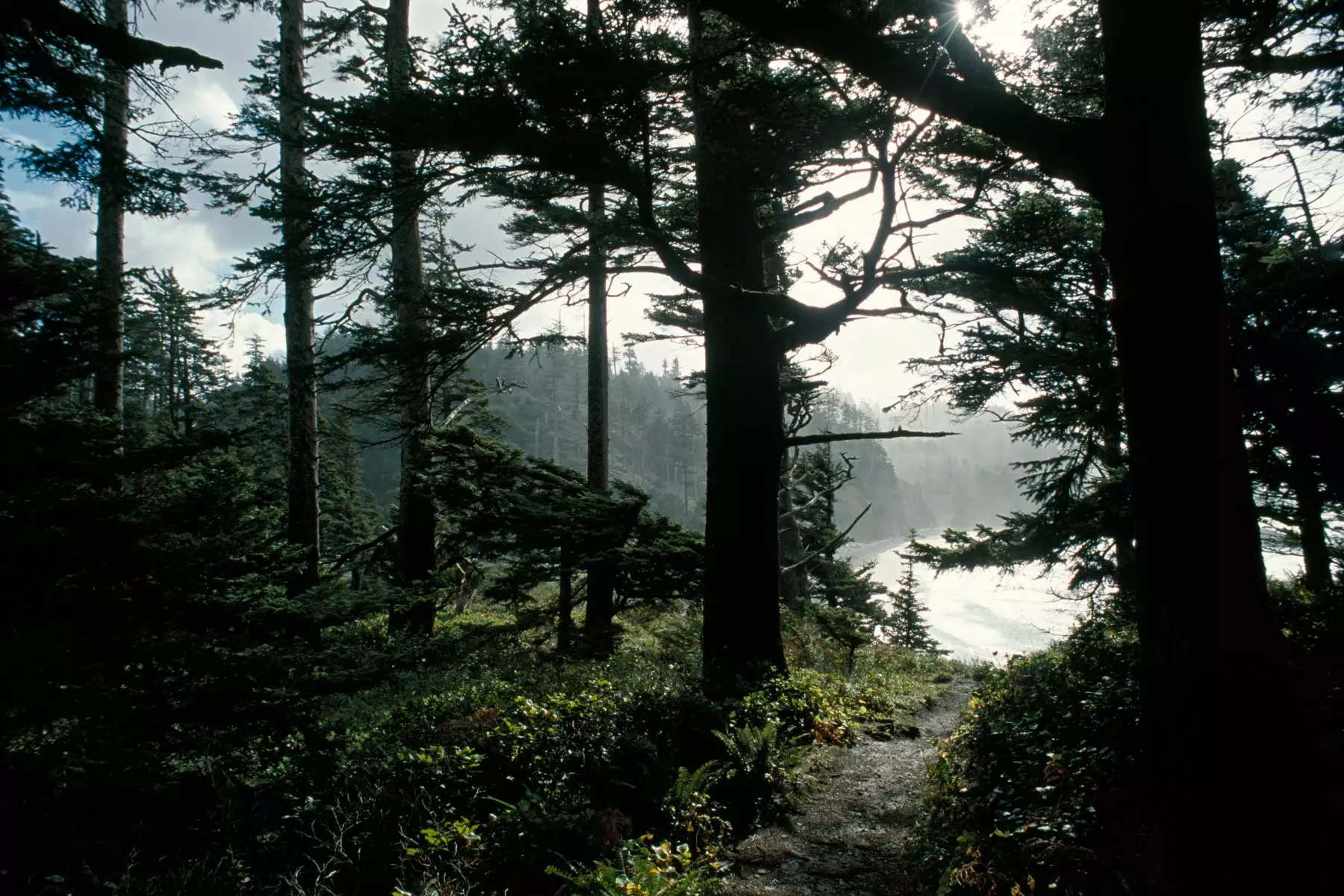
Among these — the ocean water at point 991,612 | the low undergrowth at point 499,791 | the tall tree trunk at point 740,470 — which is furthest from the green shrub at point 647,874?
the ocean water at point 991,612

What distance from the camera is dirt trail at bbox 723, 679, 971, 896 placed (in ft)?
13.3

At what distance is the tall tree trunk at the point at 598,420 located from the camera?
6.33m

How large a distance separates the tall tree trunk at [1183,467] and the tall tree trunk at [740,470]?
3730mm

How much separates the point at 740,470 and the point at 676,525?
2919 mm

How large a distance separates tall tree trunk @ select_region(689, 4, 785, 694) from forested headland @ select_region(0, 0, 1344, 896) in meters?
0.05

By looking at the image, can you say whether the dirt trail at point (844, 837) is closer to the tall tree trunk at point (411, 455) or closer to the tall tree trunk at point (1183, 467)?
the tall tree trunk at point (1183, 467)

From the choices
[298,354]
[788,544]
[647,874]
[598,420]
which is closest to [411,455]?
[298,354]

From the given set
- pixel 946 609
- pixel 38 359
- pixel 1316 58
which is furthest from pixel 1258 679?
pixel 946 609

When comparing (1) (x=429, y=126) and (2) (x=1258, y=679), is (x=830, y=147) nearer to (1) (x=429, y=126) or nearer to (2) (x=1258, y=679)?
(1) (x=429, y=126)

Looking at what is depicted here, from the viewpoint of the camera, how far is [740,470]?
22.7 ft

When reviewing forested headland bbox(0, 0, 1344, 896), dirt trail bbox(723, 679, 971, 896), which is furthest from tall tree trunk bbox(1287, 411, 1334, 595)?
dirt trail bbox(723, 679, 971, 896)

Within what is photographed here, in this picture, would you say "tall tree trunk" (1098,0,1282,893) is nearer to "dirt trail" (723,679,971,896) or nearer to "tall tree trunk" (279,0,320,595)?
"dirt trail" (723,679,971,896)

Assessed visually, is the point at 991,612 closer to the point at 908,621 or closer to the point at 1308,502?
the point at 908,621

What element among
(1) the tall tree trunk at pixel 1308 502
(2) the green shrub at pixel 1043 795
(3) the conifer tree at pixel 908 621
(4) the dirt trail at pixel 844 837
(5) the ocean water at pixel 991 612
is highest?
(1) the tall tree trunk at pixel 1308 502
